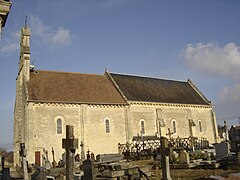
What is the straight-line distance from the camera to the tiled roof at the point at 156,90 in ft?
112

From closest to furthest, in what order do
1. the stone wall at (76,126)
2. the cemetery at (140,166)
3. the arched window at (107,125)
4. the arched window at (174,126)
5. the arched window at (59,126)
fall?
the cemetery at (140,166), the stone wall at (76,126), the arched window at (59,126), the arched window at (107,125), the arched window at (174,126)

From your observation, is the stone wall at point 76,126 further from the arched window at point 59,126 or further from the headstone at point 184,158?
the headstone at point 184,158

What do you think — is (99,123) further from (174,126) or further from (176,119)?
(176,119)

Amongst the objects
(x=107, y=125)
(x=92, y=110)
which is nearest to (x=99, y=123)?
(x=107, y=125)

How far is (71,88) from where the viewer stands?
3022 centimetres

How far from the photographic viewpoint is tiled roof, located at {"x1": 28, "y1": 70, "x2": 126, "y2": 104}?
27.8 metres

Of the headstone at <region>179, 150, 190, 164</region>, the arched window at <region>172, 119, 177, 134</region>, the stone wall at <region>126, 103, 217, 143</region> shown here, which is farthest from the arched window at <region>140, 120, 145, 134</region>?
the headstone at <region>179, 150, 190, 164</region>

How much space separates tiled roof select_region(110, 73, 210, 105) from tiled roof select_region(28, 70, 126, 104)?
6.51 ft

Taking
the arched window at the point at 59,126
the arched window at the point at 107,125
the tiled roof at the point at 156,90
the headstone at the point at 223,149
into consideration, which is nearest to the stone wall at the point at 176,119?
the tiled roof at the point at 156,90

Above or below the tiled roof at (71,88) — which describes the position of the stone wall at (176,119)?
below

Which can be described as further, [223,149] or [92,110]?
[92,110]

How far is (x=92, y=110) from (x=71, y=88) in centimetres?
361

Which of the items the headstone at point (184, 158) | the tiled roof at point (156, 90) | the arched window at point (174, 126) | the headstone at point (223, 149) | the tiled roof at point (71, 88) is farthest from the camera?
the arched window at point (174, 126)

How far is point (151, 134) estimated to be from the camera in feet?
107
